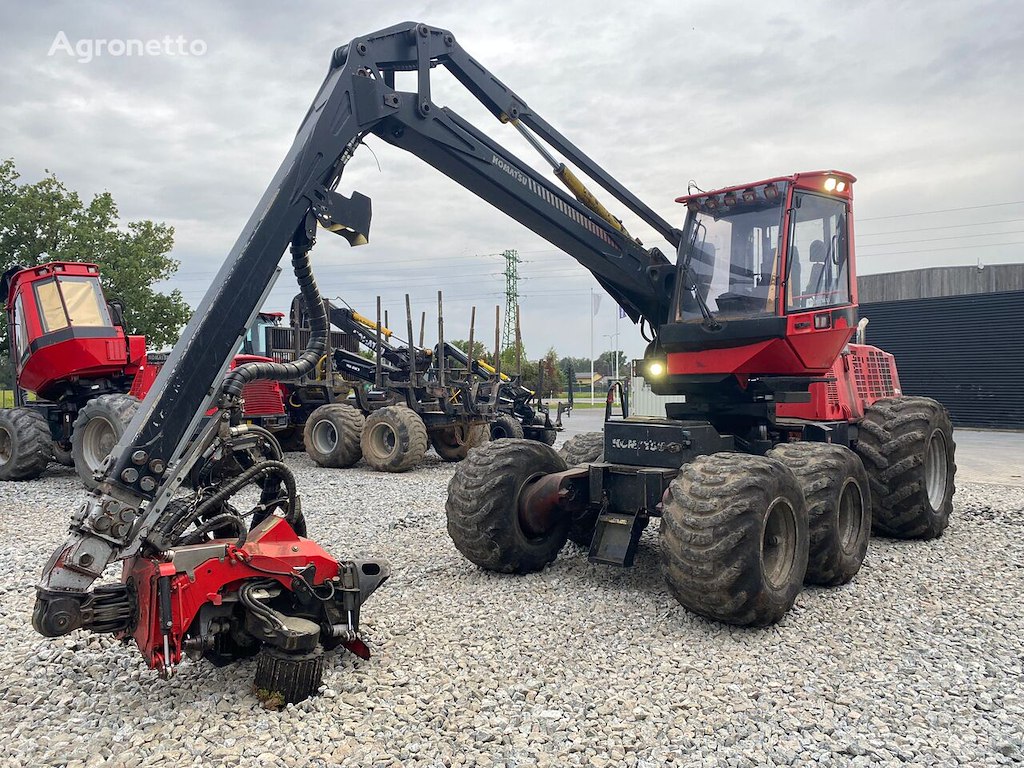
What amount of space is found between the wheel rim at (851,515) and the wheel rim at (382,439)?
7.77 metres

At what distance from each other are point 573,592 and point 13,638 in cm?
342

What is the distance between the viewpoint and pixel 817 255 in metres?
6.09

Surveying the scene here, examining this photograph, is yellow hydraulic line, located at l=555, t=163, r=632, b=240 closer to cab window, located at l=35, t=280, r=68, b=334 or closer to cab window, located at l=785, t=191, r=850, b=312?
cab window, located at l=785, t=191, r=850, b=312

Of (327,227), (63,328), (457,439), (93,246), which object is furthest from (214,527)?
(93,246)

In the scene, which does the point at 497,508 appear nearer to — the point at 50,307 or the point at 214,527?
the point at 214,527

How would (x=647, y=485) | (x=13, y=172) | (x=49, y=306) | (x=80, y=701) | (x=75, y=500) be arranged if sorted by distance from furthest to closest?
(x=13, y=172)
(x=49, y=306)
(x=75, y=500)
(x=647, y=485)
(x=80, y=701)

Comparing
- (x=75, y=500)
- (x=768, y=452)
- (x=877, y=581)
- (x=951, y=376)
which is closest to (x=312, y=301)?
(x=768, y=452)

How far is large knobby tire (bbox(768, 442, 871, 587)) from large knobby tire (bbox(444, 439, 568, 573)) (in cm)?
176

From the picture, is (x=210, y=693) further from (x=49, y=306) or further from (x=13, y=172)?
(x=13, y=172)

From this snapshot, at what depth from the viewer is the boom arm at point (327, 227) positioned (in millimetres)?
3580

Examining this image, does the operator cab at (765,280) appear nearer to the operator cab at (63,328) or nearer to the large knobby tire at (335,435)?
the large knobby tire at (335,435)

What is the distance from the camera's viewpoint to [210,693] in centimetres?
373

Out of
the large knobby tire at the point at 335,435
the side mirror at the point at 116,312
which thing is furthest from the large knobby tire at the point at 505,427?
the side mirror at the point at 116,312

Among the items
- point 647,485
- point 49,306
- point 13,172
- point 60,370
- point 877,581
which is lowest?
point 877,581
